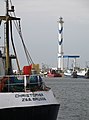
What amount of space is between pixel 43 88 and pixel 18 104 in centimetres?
292

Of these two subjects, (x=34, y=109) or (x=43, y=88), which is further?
(x=43, y=88)

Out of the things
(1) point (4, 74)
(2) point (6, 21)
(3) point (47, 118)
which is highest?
(2) point (6, 21)

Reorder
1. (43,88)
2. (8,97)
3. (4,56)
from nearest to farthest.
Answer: (8,97), (43,88), (4,56)

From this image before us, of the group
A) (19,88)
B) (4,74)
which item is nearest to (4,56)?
(4,74)

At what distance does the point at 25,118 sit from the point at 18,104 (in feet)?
3.12

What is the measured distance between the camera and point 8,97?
98.1 ft

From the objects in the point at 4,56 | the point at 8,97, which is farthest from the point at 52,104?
the point at 4,56

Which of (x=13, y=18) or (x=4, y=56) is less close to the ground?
(x=13, y=18)

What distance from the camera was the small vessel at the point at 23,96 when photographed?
29891 millimetres

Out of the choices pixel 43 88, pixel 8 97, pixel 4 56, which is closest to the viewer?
pixel 8 97

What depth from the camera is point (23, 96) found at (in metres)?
30.4

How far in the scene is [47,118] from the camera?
31250 mm

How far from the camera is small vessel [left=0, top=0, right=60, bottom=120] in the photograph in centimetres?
2989

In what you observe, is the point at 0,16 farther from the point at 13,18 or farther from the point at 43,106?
the point at 43,106
